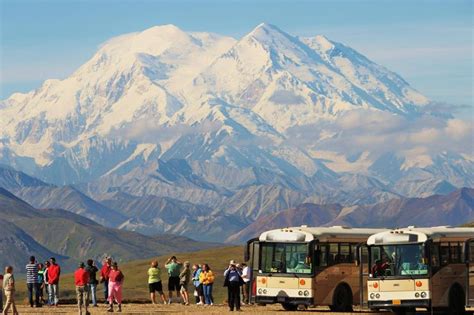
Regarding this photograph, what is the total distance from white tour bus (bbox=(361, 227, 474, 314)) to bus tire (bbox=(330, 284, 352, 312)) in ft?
13.2

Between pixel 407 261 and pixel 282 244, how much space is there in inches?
292

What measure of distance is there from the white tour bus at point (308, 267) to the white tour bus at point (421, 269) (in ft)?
7.65

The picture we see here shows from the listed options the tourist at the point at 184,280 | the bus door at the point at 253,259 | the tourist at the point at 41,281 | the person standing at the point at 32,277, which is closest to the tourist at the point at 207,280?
the tourist at the point at 184,280

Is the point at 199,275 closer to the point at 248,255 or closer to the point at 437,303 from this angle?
the point at 248,255

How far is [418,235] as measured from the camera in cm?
6331

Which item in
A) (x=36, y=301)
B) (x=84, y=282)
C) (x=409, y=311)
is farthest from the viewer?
(x=36, y=301)

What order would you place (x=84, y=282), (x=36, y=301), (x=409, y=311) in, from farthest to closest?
(x=36, y=301)
(x=409, y=311)
(x=84, y=282)

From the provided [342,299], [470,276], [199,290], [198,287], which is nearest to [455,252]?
[470,276]

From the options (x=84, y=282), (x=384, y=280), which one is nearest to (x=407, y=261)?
(x=384, y=280)

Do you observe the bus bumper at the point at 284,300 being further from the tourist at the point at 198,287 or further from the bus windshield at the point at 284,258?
the tourist at the point at 198,287

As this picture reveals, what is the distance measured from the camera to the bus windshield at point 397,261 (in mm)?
63281

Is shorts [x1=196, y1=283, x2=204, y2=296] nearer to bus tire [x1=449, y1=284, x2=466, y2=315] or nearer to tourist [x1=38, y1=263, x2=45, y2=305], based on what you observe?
tourist [x1=38, y1=263, x2=45, y2=305]

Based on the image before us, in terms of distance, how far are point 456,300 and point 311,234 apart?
7874 mm

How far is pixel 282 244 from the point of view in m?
68.5
